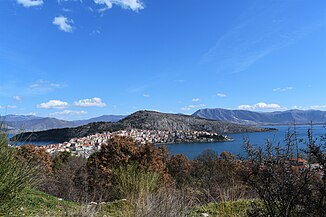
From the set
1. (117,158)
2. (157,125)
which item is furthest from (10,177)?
(157,125)

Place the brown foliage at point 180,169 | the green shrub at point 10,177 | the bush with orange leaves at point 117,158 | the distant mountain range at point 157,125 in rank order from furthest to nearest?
the distant mountain range at point 157,125 < the brown foliage at point 180,169 < the bush with orange leaves at point 117,158 < the green shrub at point 10,177

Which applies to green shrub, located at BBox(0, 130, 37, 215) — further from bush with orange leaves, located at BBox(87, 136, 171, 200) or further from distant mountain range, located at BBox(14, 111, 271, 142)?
distant mountain range, located at BBox(14, 111, 271, 142)

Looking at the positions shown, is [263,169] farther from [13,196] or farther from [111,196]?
[111,196]

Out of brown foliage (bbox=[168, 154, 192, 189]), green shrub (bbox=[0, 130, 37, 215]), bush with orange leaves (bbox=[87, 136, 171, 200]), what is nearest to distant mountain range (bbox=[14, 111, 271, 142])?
brown foliage (bbox=[168, 154, 192, 189])

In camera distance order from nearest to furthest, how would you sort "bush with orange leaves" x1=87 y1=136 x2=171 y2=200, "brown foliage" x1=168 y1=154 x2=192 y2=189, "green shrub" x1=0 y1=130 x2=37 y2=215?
"green shrub" x1=0 y1=130 x2=37 y2=215 < "bush with orange leaves" x1=87 y1=136 x2=171 y2=200 < "brown foliage" x1=168 y1=154 x2=192 y2=189

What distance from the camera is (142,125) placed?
79.7 meters

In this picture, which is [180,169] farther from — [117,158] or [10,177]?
[10,177]

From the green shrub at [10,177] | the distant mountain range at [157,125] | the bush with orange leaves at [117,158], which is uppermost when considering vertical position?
the distant mountain range at [157,125]

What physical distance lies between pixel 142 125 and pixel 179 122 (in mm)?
15530

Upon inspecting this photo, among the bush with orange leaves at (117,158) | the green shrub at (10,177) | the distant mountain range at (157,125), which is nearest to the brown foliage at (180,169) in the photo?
the bush with orange leaves at (117,158)

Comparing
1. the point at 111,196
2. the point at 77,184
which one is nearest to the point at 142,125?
the point at 77,184

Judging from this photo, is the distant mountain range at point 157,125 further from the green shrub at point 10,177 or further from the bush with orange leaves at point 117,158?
the green shrub at point 10,177

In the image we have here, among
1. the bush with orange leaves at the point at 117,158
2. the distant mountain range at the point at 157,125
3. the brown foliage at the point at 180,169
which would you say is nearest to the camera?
the bush with orange leaves at the point at 117,158

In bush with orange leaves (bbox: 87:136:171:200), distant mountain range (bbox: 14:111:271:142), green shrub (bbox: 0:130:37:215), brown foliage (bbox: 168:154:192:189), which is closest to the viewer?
green shrub (bbox: 0:130:37:215)
